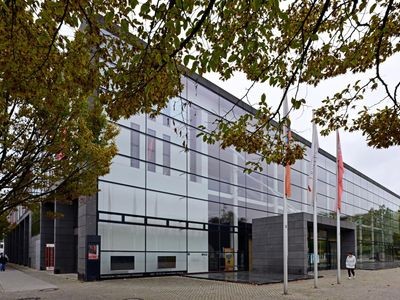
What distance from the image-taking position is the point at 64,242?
2955 centimetres

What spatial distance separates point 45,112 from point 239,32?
7607 millimetres

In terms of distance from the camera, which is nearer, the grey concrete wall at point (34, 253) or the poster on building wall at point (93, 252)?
the poster on building wall at point (93, 252)

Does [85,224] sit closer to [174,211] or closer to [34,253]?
[174,211]

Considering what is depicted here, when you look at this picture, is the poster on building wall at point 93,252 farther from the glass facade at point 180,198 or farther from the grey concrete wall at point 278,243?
the grey concrete wall at point 278,243

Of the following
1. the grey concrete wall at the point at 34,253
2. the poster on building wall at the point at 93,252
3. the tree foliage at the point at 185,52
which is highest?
the tree foliage at the point at 185,52

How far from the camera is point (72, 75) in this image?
264 inches

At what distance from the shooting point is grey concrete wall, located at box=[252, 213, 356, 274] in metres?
27.9

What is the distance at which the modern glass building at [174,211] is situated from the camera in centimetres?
2294

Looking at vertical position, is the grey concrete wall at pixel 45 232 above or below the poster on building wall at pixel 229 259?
above

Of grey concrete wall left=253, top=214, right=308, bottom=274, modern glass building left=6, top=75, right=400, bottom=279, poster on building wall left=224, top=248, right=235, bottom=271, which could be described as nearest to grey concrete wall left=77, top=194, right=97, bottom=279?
modern glass building left=6, top=75, right=400, bottom=279

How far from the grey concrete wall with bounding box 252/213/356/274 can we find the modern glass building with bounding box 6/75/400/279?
10 cm


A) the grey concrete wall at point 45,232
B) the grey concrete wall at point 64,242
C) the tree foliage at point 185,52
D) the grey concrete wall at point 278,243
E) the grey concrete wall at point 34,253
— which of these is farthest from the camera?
the grey concrete wall at point 34,253

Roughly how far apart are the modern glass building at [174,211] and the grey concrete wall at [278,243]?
10 centimetres

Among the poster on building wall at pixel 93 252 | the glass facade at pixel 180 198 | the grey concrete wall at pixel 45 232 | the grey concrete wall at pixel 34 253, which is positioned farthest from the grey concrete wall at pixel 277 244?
the grey concrete wall at pixel 34 253
